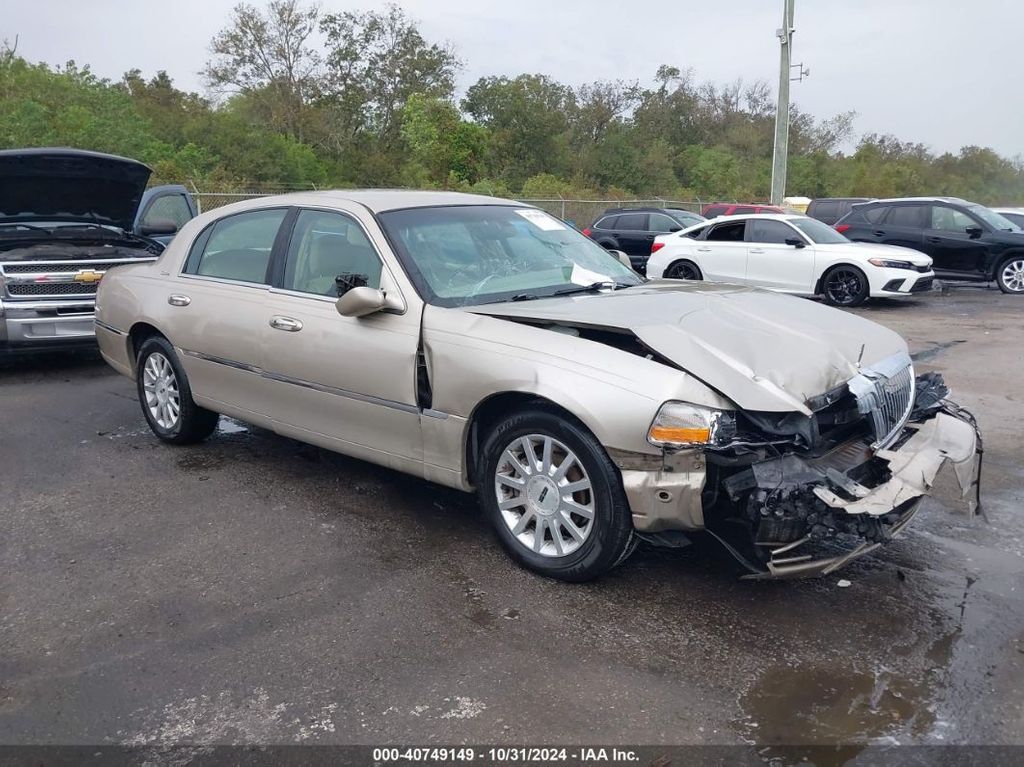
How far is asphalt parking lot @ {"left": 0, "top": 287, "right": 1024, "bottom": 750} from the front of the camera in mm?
2883

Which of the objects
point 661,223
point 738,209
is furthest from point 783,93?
point 661,223

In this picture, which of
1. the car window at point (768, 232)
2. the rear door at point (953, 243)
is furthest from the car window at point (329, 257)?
the rear door at point (953, 243)

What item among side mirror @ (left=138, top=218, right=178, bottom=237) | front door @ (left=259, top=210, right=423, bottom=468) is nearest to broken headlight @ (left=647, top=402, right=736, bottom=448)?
front door @ (left=259, top=210, right=423, bottom=468)

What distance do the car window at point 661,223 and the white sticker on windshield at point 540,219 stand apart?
522 inches

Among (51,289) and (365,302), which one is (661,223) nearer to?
(51,289)

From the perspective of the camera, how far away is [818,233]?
1409 cm

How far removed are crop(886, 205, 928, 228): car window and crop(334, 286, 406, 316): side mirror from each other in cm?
1395

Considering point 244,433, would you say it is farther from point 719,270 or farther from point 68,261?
point 719,270

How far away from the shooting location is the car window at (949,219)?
15.3 metres

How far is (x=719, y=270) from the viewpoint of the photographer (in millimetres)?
14320

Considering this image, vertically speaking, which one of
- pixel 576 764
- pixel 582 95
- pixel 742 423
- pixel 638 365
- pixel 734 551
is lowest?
pixel 576 764

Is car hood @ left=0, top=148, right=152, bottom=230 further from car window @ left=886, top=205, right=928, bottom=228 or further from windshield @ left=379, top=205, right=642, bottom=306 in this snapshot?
car window @ left=886, top=205, right=928, bottom=228

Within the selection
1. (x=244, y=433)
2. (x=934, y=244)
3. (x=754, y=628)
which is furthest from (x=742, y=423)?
(x=934, y=244)

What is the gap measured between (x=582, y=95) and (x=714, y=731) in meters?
53.6
